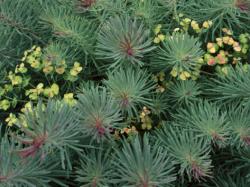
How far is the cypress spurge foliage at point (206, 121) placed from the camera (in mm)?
1232

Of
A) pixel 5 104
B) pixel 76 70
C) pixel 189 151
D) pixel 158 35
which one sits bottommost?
pixel 189 151

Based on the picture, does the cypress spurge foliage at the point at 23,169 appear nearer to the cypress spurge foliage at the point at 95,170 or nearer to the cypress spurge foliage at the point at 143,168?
the cypress spurge foliage at the point at 95,170

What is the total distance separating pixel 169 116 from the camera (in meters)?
1.45

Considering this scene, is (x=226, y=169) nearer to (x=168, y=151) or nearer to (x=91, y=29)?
(x=168, y=151)

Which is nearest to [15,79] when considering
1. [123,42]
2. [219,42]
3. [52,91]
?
[52,91]

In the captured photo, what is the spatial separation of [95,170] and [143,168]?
0.14m

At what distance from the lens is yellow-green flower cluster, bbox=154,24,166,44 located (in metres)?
1.44

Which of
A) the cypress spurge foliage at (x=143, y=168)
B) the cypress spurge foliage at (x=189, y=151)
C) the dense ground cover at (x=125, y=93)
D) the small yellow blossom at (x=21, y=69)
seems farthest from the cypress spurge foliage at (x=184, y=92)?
the small yellow blossom at (x=21, y=69)

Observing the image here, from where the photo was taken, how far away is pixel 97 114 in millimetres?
1184

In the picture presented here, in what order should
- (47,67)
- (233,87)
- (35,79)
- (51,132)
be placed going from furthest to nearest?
1. (35,79)
2. (47,67)
3. (233,87)
4. (51,132)

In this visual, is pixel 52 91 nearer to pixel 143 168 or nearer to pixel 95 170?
pixel 95 170

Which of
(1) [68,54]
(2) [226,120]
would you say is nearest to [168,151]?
(2) [226,120]

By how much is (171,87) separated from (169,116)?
9 cm

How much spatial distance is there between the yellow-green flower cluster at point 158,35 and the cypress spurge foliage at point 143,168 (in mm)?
367
